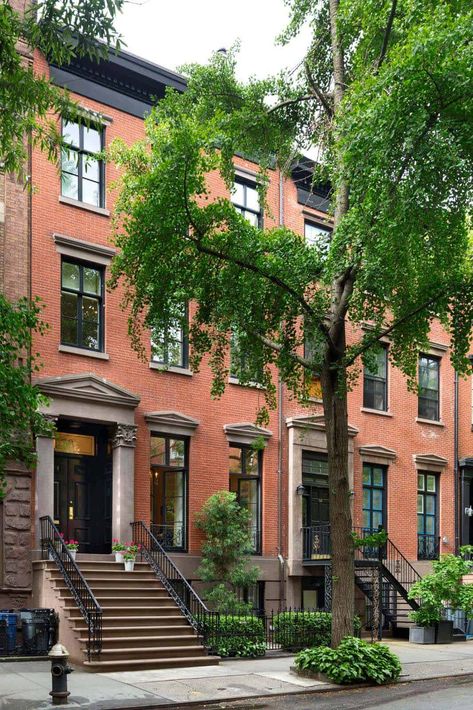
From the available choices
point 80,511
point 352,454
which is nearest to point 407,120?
point 80,511

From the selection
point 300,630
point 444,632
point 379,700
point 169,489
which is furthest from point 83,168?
point 444,632

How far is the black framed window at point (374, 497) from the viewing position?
26.8 meters

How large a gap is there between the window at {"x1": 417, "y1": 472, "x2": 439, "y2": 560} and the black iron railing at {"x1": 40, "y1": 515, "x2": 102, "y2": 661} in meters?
13.3

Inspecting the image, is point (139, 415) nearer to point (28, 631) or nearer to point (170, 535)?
point (170, 535)

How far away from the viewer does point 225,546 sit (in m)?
21.4

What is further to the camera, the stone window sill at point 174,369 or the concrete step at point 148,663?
the stone window sill at point 174,369

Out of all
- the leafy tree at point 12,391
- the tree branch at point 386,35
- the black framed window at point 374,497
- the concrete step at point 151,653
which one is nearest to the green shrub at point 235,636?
the concrete step at point 151,653

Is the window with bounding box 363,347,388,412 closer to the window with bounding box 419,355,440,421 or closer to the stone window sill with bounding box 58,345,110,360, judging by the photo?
the window with bounding box 419,355,440,421

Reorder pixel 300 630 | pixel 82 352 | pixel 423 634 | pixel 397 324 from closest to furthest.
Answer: pixel 397 324 → pixel 300 630 → pixel 82 352 → pixel 423 634

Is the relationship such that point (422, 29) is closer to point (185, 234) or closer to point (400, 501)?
point (185, 234)

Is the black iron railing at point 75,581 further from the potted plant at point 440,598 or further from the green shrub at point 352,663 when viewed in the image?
the potted plant at point 440,598

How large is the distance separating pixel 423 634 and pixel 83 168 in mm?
13920

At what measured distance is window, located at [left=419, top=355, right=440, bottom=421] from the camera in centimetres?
2938

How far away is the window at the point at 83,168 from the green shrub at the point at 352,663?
11188 millimetres
